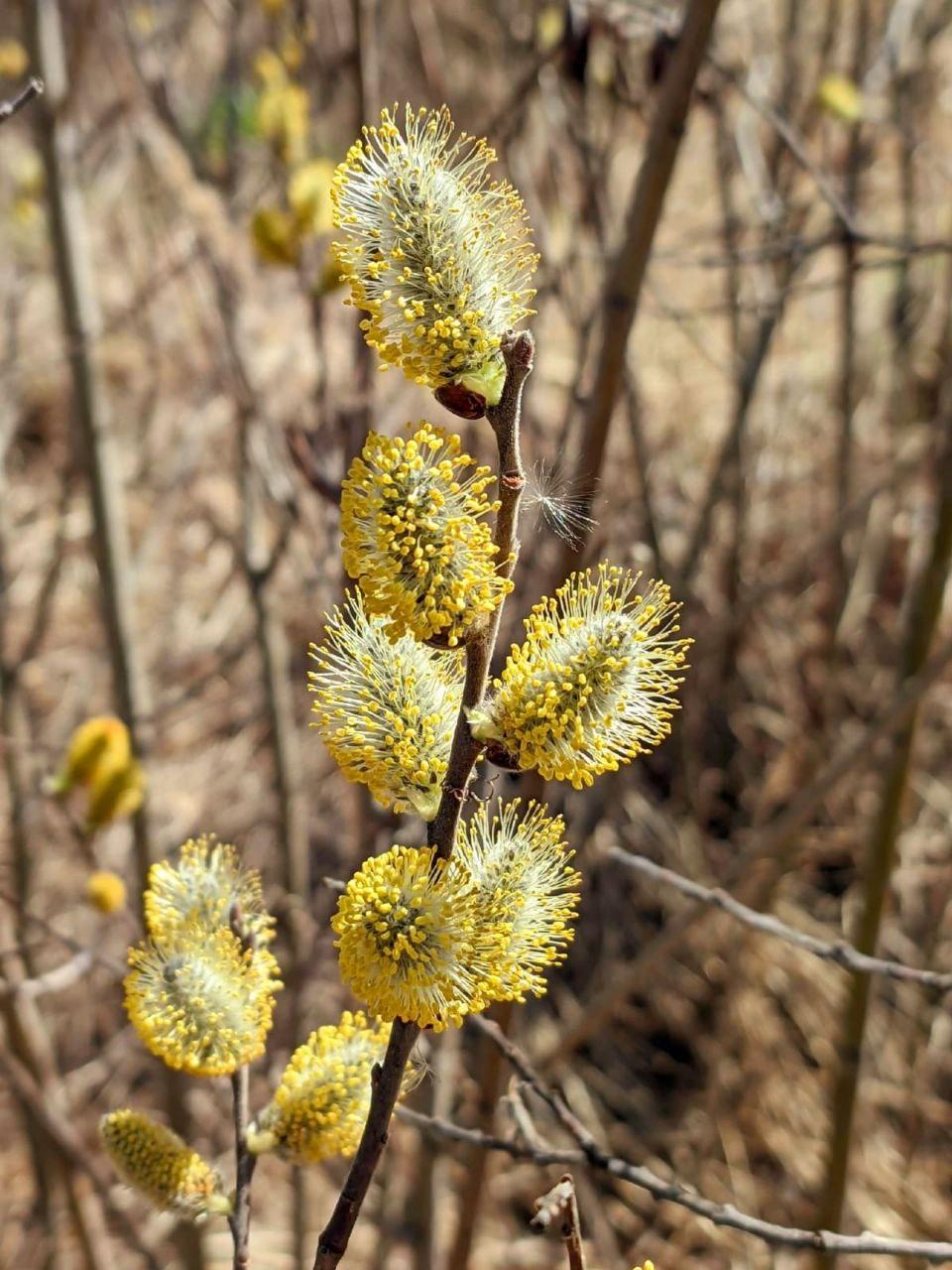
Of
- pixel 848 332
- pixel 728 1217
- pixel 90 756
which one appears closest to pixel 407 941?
pixel 728 1217

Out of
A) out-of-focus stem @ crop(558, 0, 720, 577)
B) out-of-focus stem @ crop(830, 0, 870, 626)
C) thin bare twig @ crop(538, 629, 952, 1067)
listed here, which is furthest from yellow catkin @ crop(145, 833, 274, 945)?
out-of-focus stem @ crop(830, 0, 870, 626)

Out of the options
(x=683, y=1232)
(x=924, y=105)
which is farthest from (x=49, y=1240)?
(x=924, y=105)

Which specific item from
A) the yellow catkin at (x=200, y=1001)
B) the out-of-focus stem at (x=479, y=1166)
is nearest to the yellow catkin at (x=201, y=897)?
the yellow catkin at (x=200, y=1001)

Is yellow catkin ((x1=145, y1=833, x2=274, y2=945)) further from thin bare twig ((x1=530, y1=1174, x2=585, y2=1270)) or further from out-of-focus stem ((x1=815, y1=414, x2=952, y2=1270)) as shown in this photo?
out-of-focus stem ((x1=815, y1=414, x2=952, y2=1270))

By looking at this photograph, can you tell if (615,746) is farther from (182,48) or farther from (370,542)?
(182,48)

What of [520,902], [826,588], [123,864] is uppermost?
[826,588]

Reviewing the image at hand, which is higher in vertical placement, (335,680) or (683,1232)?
(335,680)
